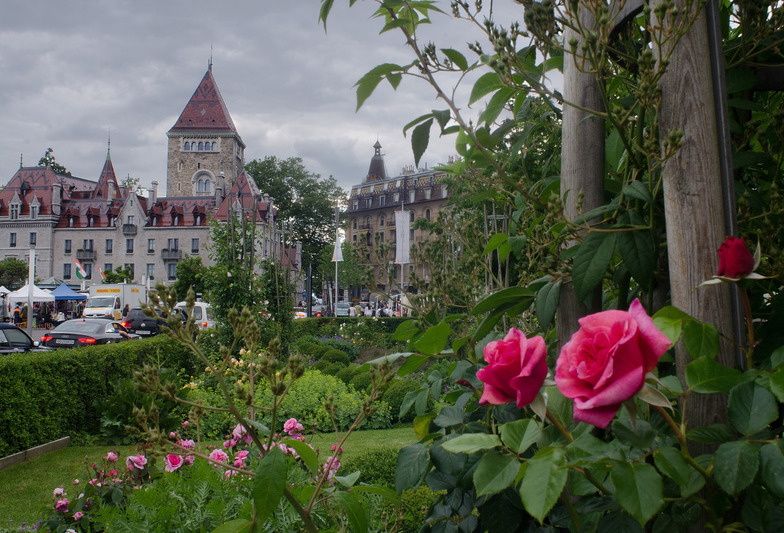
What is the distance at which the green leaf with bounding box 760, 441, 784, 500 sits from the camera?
650 mm

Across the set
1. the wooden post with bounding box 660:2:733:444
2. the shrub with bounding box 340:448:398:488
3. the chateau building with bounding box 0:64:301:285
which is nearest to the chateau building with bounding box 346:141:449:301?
the chateau building with bounding box 0:64:301:285

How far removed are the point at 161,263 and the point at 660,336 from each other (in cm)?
5982

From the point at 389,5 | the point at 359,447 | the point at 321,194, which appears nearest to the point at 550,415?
the point at 389,5

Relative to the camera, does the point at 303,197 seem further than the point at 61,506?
Yes

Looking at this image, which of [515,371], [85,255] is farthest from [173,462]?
[85,255]

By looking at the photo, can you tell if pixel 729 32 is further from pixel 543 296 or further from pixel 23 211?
pixel 23 211

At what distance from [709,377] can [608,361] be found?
0.86 feet

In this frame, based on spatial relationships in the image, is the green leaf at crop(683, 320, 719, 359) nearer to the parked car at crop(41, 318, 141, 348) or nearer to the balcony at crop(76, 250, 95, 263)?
the parked car at crop(41, 318, 141, 348)

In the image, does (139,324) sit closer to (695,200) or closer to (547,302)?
(547,302)

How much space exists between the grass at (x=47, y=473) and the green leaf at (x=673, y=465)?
4106 mm

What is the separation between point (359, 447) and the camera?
6.71 meters

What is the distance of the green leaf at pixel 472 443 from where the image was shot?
2.59ft

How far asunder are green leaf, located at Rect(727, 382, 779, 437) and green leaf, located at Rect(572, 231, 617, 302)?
13.2 inches

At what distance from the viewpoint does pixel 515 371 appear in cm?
73
